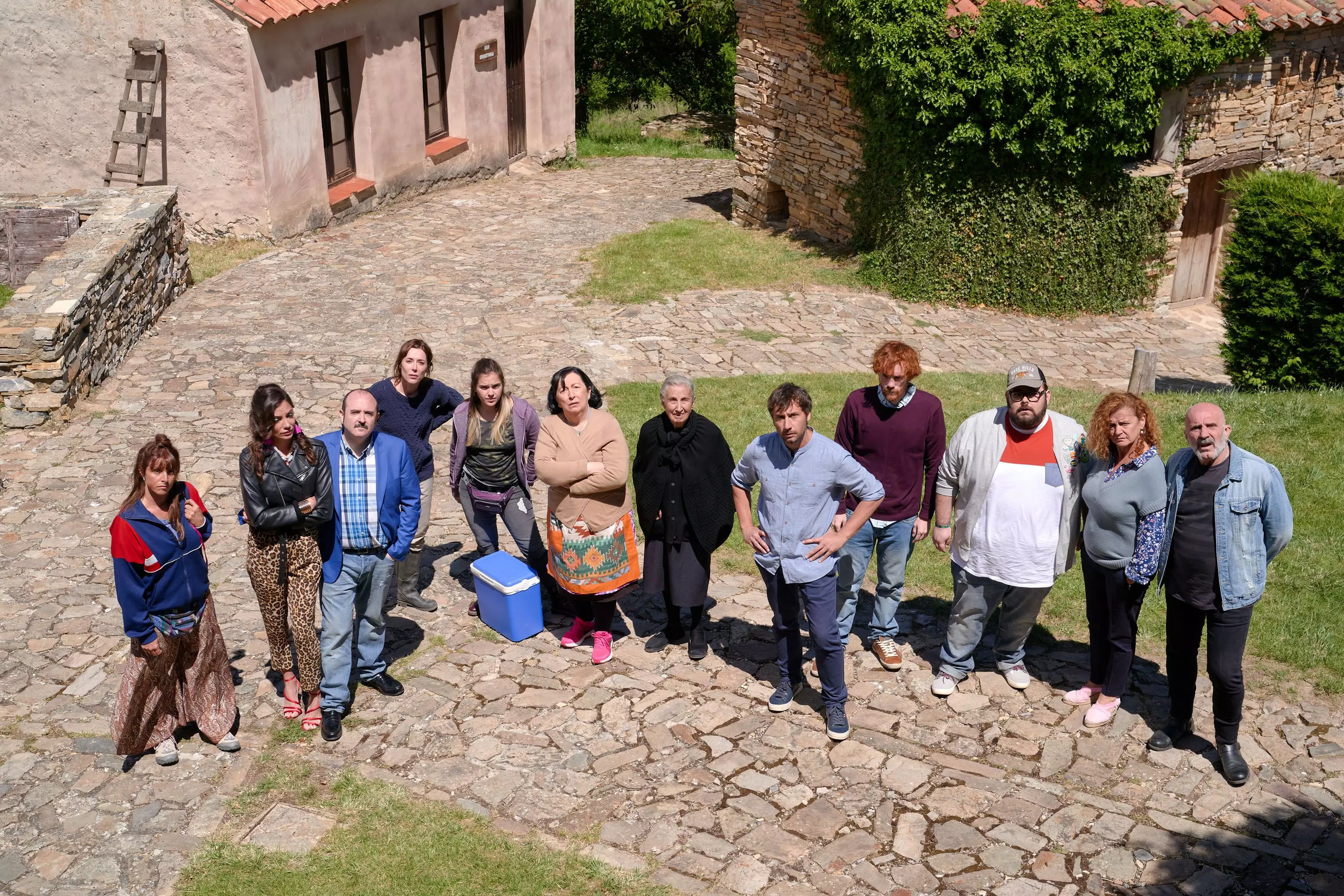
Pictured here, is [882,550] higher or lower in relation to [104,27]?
lower

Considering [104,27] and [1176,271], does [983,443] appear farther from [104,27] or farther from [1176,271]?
Answer: [104,27]

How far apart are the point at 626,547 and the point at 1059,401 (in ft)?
19.1

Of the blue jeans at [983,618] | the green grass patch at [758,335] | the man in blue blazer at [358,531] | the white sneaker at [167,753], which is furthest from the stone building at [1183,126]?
the white sneaker at [167,753]

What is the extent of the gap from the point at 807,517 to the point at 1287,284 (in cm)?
748

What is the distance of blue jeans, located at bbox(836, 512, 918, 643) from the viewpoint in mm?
6762

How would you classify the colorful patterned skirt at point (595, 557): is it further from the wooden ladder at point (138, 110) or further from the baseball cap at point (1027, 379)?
the wooden ladder at point (138, 110)

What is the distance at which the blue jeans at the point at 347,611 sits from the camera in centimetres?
640

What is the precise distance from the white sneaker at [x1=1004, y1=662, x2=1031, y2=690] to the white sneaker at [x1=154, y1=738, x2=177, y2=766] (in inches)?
168

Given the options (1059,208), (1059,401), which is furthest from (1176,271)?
(1059,401)

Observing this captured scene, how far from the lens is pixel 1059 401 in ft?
37.4

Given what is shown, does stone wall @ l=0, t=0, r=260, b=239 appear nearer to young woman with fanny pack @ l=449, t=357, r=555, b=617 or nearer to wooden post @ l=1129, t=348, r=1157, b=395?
young woman with fanny pack @ l=449, t=357, r=555, b=617

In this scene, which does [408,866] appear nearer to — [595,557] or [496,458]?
[595,557]

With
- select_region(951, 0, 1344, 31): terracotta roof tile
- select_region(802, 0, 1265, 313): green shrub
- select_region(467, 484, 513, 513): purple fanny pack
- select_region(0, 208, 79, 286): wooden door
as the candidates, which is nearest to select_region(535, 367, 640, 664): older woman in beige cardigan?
select_region(467, 484, 513, 513): purple fanny pack

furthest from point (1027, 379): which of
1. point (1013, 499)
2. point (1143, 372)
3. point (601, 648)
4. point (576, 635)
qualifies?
point (1143, 372)
